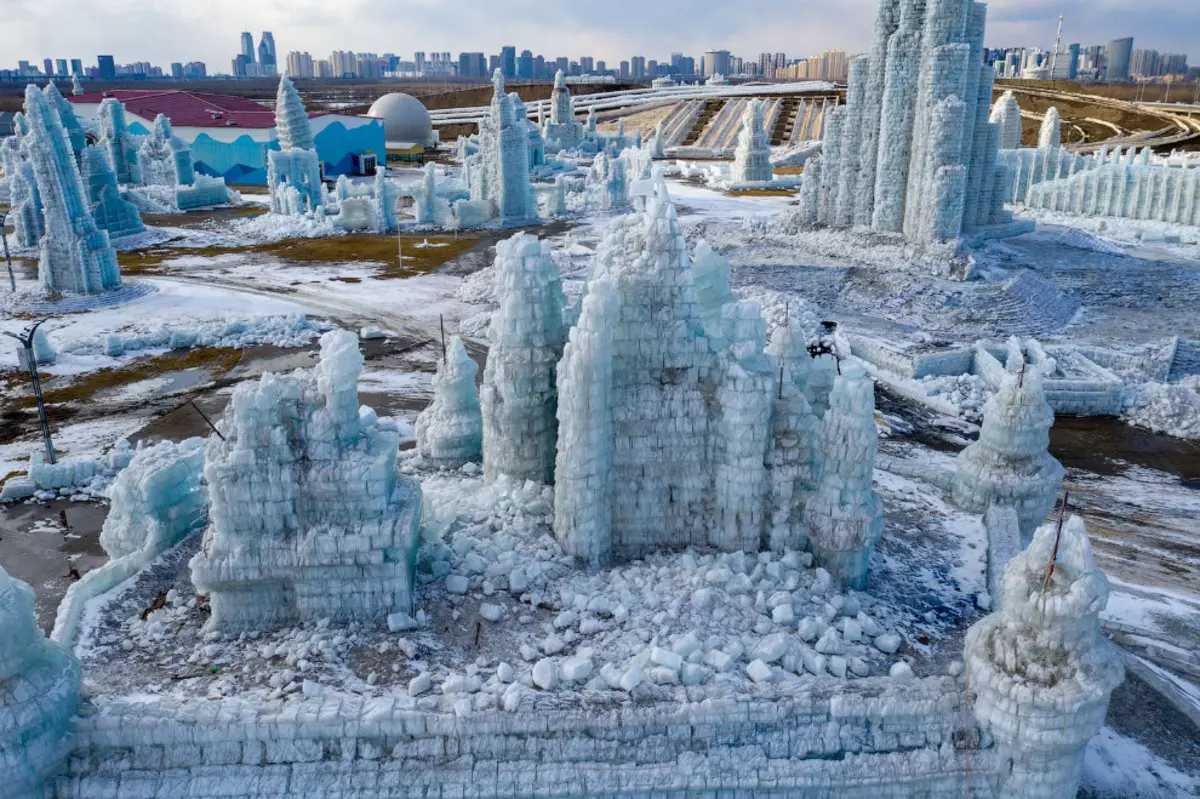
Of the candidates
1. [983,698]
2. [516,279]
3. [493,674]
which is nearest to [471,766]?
[493,674]

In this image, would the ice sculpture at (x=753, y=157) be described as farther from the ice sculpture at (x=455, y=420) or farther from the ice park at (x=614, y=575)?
the ice sculpture at (x=455, y=420)

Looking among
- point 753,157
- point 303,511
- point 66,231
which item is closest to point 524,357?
point 303,511

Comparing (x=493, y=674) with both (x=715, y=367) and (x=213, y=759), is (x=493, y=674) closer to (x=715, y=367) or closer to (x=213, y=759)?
(x=213, y=759)

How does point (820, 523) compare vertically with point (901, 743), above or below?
above

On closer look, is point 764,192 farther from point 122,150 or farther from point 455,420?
point 455,420

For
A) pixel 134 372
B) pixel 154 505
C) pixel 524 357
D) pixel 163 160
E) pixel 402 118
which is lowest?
pixel 134 372

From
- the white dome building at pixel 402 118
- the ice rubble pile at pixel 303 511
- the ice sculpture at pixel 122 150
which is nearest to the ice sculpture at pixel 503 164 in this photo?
the ice sculpture at pixel 122 150
